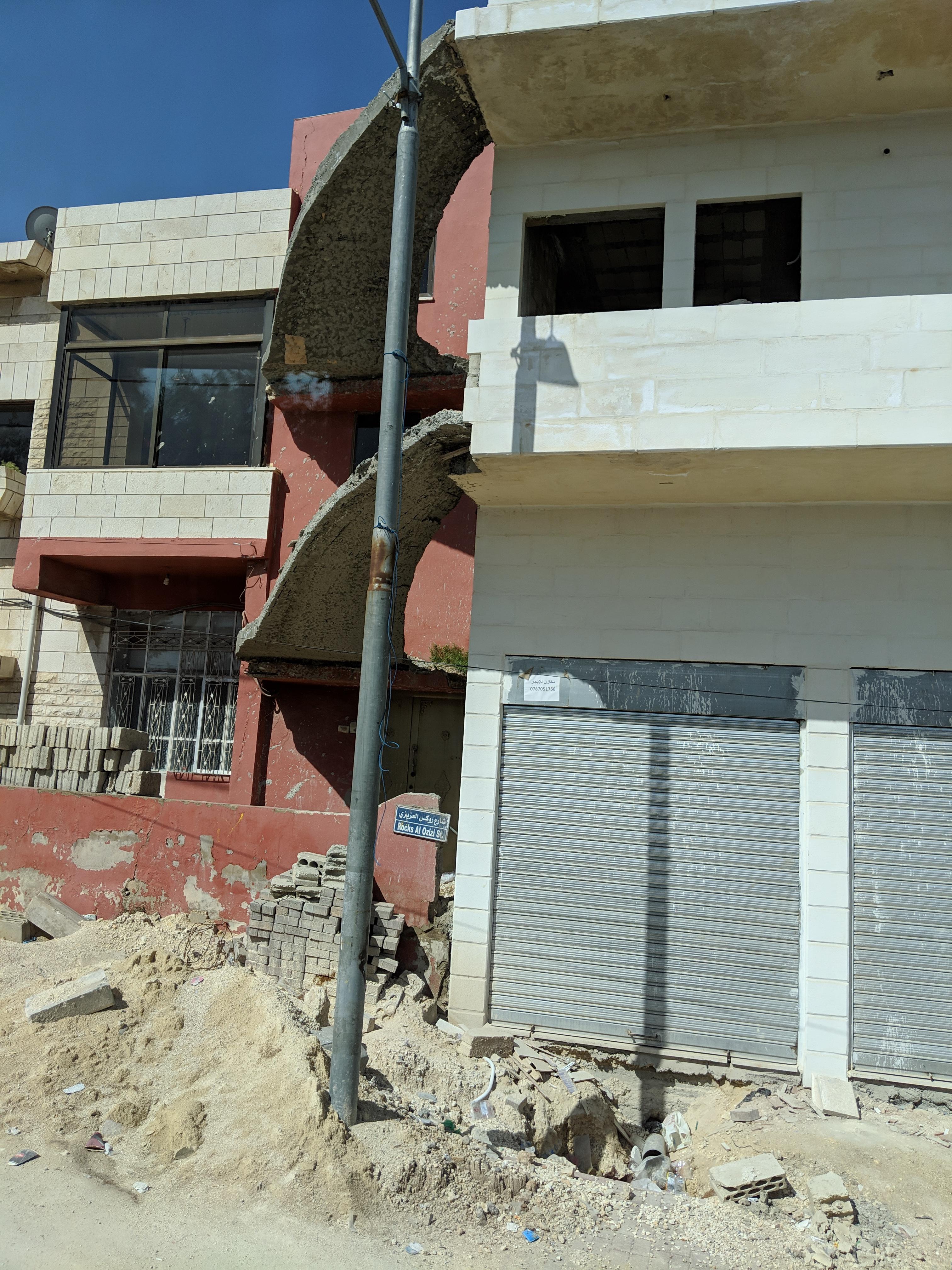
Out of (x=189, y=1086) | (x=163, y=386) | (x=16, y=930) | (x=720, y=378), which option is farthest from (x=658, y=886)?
(x=163, y=386)

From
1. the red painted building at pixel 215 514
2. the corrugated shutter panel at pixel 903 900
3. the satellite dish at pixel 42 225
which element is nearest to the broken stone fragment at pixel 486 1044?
the corrugated shutter panel at pixel 903 900

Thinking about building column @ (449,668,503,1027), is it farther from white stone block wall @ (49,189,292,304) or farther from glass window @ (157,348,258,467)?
white stone block wall @ (49,189,292,304)

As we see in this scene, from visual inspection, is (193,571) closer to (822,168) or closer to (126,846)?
(126,846)

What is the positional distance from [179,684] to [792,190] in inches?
405

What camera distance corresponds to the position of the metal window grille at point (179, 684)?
13250 millimetres

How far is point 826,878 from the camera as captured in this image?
7262mm

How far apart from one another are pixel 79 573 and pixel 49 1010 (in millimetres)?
8607

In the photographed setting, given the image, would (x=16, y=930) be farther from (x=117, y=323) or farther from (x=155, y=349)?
(x=117, y=323)

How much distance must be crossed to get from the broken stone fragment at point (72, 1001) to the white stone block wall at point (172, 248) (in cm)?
962

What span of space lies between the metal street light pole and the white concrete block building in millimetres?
1934

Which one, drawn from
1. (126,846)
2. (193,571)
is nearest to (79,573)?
(193,571)

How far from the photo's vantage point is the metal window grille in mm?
13250

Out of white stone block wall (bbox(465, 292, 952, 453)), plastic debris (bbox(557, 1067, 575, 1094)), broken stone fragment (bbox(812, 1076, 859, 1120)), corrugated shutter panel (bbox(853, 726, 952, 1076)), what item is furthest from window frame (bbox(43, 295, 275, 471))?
broken stone fragment (bbox(812, 1076, 859, 1120))

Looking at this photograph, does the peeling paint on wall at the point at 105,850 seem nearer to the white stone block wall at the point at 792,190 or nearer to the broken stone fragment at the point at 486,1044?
the broken stone fragment at the point at 486,1044
